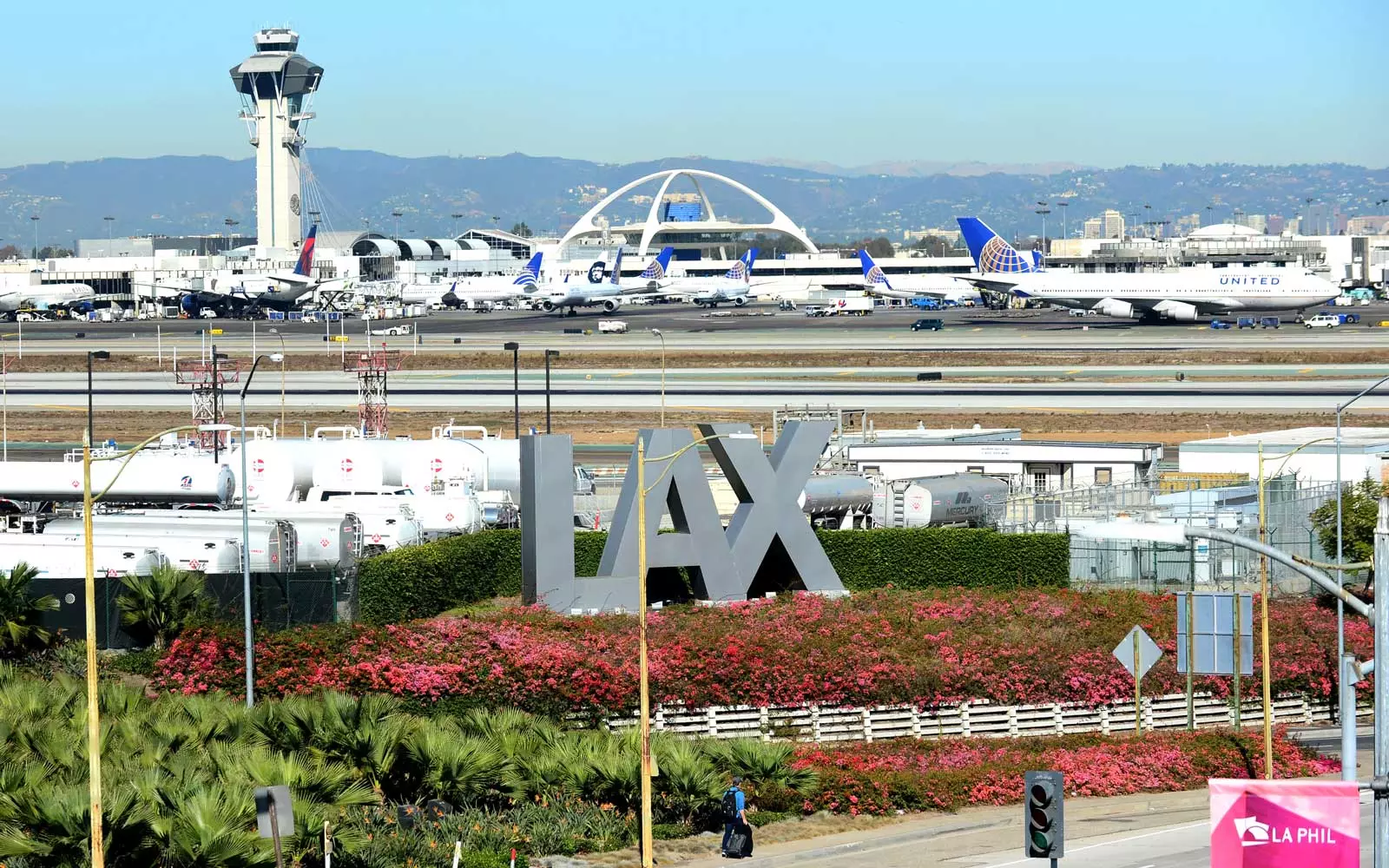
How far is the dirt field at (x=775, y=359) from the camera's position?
11694cm

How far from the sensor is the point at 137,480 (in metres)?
56.6

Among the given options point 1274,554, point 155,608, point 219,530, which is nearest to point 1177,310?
point 219,530

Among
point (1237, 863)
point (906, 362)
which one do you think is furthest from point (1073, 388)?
point (1237, 863)

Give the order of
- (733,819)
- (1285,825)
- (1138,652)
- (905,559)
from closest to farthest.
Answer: (1285,825)
(733,819)
(1138,652)
(905,559)

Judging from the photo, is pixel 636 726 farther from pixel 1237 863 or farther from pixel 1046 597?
pixel 1237 863

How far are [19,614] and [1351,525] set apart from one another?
113ft

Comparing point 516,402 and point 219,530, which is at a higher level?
point 516,402

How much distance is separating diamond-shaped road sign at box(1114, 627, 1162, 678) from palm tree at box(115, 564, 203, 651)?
20036 millimetres

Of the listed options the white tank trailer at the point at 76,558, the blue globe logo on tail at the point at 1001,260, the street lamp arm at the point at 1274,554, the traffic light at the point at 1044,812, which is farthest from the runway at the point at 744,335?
the street lamp arm at the point at 1274,554

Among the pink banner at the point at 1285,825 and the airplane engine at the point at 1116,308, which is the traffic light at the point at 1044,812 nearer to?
the pink banner at the point at 1285,825

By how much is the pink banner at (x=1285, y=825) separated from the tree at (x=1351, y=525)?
33.3 metres

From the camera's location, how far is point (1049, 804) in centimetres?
2177

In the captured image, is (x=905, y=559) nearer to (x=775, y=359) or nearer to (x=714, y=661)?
(x=714, y=661)

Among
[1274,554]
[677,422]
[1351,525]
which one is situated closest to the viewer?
[1274,554]
